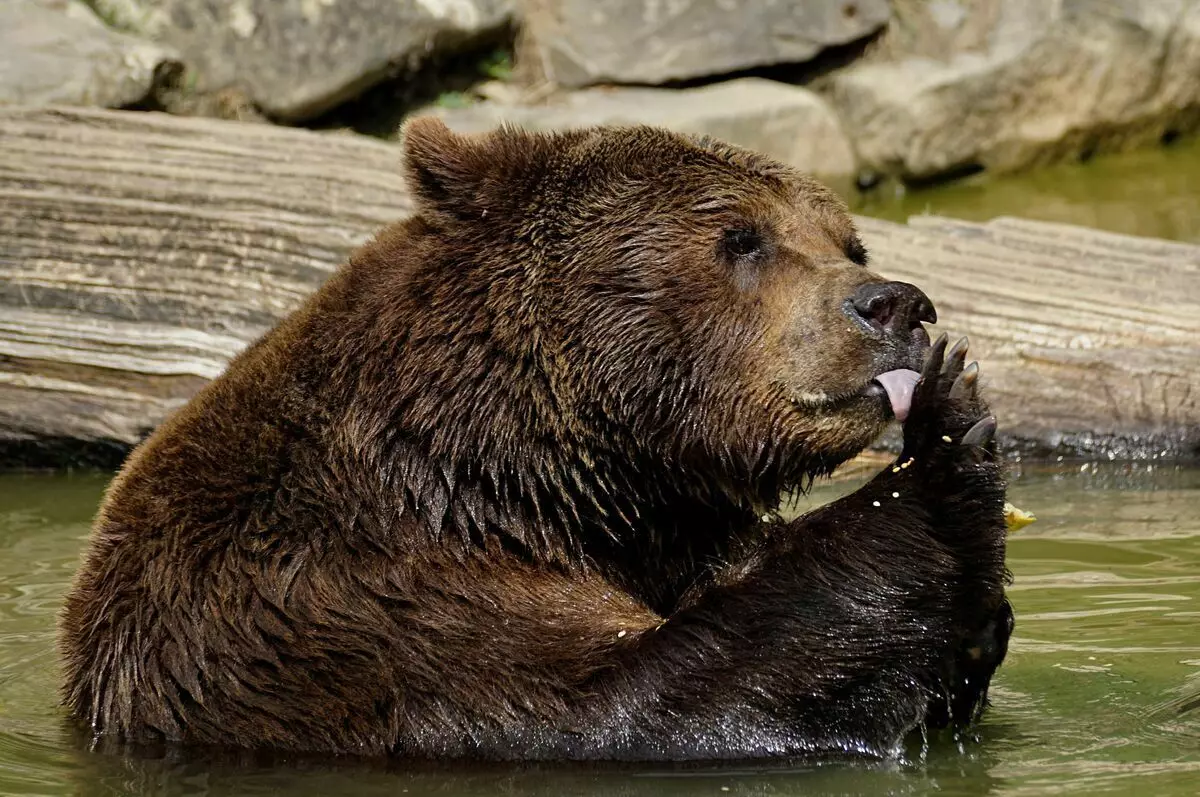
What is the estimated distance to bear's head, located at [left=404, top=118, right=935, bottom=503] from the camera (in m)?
5.46

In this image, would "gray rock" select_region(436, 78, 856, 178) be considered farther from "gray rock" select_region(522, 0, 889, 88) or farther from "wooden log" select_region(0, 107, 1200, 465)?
"wooden log" select_region(0, 107, 1200, 465)

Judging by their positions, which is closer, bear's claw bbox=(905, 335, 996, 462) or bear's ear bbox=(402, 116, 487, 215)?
bear's claw bbox=(905, 335, 996, 462)

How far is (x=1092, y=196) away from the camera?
1669cm

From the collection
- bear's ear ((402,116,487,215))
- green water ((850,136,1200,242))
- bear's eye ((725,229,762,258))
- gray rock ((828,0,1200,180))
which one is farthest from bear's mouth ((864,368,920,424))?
gray rock ((828,0,1200,180))

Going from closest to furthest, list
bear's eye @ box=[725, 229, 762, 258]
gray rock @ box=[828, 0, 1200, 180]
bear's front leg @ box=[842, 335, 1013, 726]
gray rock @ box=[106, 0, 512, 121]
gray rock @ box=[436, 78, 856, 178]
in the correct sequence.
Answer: bear's front leg @ box=[842, 335, 1013, 726], bear's eye @ box=[725, 229, 762, 258], gray rock @ box=[106, 0, 512, 121], gray rock @ box=[436, 78, 856, 178], gray rock @ box=[828, 0, 1200, 180]

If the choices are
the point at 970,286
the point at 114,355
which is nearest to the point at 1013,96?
the point at 970,286

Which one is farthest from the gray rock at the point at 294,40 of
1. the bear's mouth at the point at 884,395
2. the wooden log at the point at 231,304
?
the bear's mouth at the point at 884,395

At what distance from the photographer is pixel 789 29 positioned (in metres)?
16.6

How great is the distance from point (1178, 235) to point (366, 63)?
7086 mm

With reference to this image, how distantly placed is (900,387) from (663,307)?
2.58 ft

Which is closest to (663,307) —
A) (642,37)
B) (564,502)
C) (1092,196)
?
(564,502)

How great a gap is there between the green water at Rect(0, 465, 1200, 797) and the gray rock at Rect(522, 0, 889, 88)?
851 centimetres

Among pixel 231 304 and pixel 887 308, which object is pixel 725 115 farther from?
pixel 887 308

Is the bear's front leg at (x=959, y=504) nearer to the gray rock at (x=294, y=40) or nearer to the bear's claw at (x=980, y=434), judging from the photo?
the bear's claw at (x=980, y=434)
